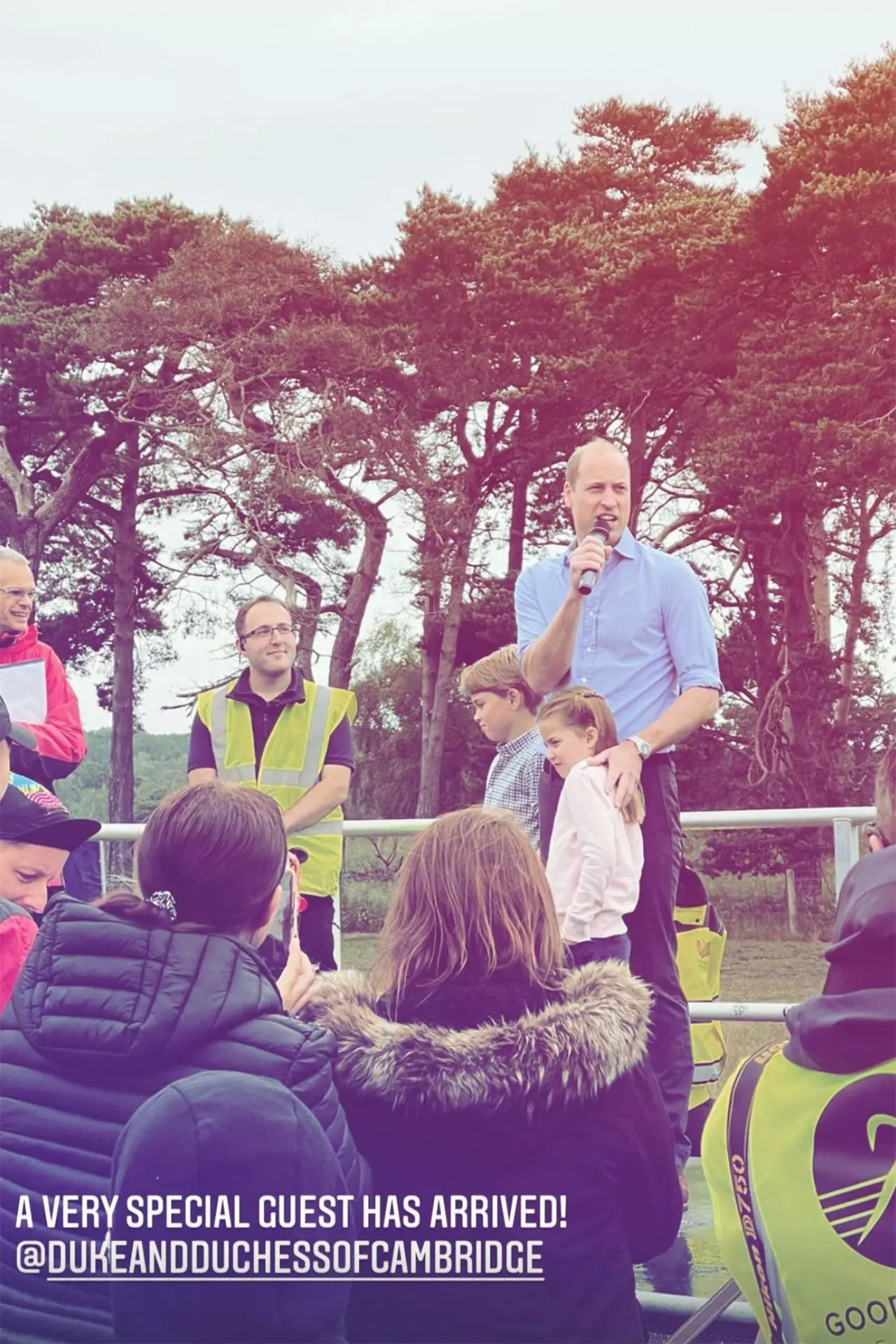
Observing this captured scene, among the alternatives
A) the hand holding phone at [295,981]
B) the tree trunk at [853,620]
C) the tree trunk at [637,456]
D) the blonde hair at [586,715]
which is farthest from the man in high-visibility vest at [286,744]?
the tree trunk at [853,620]

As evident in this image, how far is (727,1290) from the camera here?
6.97ft

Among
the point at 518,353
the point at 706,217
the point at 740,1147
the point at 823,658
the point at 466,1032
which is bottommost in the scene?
the point at 740,1147

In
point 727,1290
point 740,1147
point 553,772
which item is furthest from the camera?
point 553,772

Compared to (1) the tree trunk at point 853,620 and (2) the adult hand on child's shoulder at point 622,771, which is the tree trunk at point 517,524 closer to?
(1) the tree trunk at point 853,620

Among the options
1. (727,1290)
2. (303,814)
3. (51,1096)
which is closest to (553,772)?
(303,814)

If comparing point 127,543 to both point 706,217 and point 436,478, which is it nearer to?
point 436,478

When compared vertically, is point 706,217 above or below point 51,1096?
above

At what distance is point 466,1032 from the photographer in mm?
1738

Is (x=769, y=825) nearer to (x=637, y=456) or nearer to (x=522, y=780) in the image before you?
(x=522, y=780)

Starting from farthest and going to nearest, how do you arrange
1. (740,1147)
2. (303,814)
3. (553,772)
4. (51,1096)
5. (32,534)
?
(32,534) < (303,814) < (553,772) < (740,1147) < (51,1096)

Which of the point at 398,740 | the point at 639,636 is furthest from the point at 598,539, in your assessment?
the point at 398,740

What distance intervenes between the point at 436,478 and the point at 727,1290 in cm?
1641

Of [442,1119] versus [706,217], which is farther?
[706,217]

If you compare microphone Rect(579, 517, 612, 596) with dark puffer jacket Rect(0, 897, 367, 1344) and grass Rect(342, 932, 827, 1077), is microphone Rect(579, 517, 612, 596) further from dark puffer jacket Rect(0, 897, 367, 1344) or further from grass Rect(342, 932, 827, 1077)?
grass Rect(342, 932, 827, 1077)
